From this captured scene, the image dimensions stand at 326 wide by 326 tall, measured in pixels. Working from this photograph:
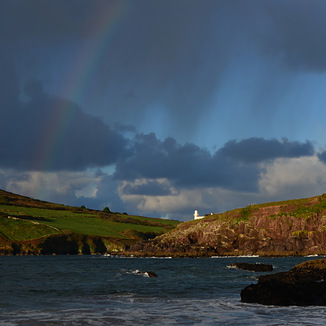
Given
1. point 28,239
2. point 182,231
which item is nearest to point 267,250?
point 182,231

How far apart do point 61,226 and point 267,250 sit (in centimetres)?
7683

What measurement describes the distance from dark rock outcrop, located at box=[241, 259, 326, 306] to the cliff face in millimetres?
82999

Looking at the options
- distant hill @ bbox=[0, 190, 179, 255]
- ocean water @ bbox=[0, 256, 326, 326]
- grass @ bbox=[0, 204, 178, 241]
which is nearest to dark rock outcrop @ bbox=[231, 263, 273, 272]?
ocean water @ bbox=[0, 256, 326, 326]

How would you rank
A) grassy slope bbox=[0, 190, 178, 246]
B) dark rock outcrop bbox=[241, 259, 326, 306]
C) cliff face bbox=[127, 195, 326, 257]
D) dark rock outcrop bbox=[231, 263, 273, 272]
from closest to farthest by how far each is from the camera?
dark rock outcrop bbox=[241, 259, 326, 306], dark rock outcrop bbox=[231, 263, 273, 272], cliff face bbox=[127, 195, 326, 257], grassy slope bbox=[0, 190, 178, 246]

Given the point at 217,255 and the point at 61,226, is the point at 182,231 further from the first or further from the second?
the point at 61,226

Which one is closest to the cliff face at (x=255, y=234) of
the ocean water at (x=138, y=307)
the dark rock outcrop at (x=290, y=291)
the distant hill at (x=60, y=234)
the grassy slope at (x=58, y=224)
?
the distant hill at (x=60, y=234)

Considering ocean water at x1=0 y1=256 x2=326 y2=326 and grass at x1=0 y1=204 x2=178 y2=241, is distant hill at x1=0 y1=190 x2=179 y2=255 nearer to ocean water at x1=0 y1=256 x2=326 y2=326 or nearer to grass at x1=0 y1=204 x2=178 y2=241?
grass at x1=0 y1=204 x2=178 y2=241

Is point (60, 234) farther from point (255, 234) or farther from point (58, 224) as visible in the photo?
point (255, 234)

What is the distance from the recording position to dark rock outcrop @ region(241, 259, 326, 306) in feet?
78.7

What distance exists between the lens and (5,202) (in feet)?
648

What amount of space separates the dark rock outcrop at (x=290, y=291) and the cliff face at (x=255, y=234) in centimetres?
8300

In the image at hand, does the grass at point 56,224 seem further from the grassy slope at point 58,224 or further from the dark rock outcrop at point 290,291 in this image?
the dark rock outcrop at point 290,291

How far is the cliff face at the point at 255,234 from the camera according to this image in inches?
4464

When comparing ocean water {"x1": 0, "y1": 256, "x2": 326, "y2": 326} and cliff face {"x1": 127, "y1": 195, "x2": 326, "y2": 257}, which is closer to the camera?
ocean water {"x1": 0, "y1": 256, "x2": 326, "y2": 326}
